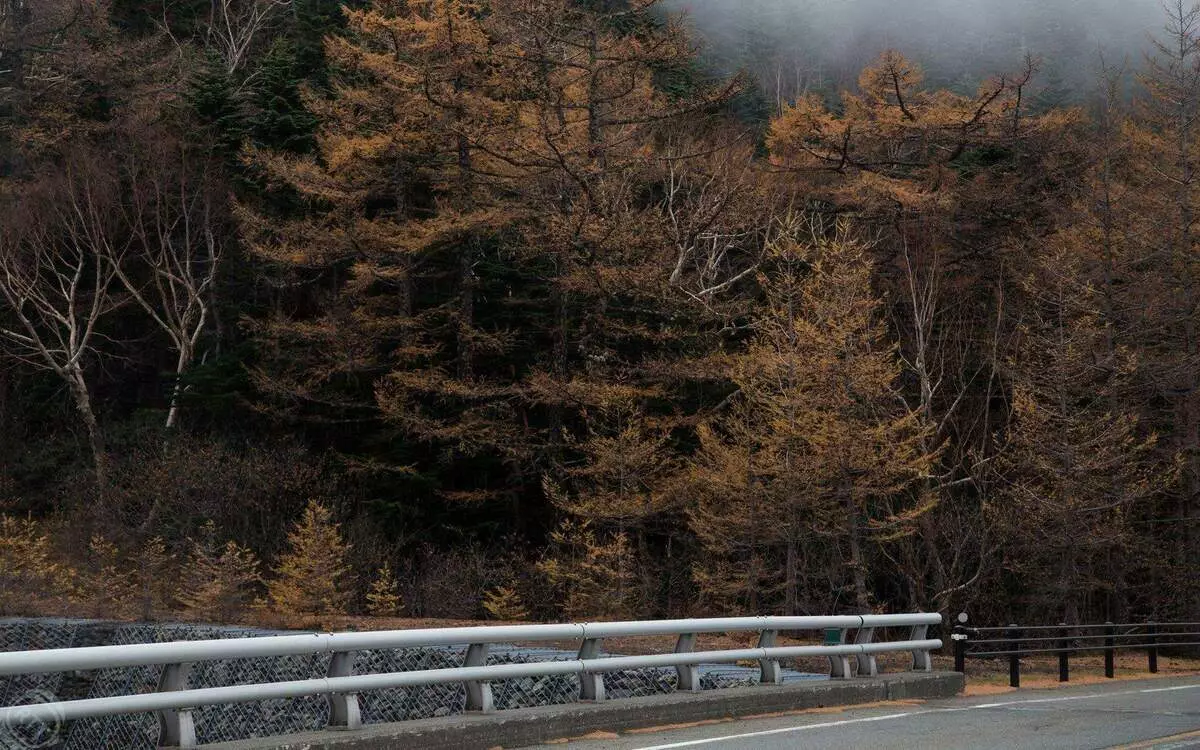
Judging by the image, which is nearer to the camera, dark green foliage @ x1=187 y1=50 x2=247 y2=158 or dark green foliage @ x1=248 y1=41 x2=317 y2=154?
dark green foliage @ x1=248 y1=41 x2=317 y2=154

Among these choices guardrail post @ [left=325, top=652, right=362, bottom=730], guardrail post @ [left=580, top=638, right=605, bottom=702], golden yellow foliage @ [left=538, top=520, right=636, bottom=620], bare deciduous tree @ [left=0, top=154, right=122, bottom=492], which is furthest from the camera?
bare deciduous tree @ [left=0, top=154, right=122, bottom=492]

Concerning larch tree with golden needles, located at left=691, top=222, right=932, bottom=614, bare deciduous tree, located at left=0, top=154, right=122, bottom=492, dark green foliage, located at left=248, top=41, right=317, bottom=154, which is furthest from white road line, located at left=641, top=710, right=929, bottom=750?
dark green foliage, located at left=248, top=41, right=317, bottom=154

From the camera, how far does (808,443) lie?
90.5ft

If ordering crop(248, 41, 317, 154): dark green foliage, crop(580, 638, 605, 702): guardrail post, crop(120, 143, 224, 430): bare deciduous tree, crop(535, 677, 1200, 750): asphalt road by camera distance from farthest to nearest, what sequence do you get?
crop(120, 143, 224, 430): bare deciduous tree < crop(248, 41, 317, 154): dark green foliage < crop(580, 638, 605, 702): guardrail post < crop(535, 677, 1200, 750): asphalt road

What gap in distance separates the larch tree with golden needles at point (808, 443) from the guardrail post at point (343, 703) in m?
18.8

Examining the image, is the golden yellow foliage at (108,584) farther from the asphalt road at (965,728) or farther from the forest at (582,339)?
the asphalt road at (965,728)

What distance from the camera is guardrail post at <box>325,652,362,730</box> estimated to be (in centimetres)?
864

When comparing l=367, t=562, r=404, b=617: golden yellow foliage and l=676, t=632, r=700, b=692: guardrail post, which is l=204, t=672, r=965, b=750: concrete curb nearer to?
l=676, t=632, r=700, b=692: guardrail post

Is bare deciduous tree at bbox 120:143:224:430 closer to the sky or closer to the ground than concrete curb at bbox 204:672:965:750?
closer to the sky

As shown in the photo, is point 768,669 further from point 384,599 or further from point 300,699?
point 384,599

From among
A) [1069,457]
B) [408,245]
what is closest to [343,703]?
[1069,457]

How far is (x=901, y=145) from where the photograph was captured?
125 ft

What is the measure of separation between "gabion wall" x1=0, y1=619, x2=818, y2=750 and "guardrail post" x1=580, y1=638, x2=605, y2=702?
2544mm

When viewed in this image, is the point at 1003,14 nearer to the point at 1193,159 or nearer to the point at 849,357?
the point at 1193,159
